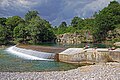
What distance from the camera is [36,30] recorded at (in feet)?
316

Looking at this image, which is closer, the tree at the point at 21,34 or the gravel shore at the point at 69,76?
the gravel shore at the point at 69,76

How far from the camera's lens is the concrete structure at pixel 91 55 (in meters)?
32.6

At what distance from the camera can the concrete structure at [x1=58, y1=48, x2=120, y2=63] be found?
3262 centimetres

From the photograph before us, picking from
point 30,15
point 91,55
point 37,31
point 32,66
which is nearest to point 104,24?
point 37,31

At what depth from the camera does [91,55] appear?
34.4 m

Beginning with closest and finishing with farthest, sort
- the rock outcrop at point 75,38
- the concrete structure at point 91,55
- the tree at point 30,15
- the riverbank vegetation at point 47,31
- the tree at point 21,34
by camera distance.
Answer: the concrete structure at point 91,55, the tree at point 21,34, the riverbank vegetation at point 47,31, the rock outcrop at point 75,38, the tree at point 30,15

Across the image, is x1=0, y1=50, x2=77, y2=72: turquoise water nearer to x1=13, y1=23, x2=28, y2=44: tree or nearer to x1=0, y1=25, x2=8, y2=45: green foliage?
x1=0, y1=25, x2=8, y2=45: green foliage

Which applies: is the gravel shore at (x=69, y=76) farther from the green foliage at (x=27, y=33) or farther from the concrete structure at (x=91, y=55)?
the green foliage at (x=27, y=33)

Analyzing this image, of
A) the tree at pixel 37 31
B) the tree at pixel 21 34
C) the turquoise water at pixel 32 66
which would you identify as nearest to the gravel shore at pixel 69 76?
the turquoise water at pixel 32 66

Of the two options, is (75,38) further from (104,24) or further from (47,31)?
(104,24)

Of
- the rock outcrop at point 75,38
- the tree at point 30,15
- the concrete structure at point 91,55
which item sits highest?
the tree at point 30,15

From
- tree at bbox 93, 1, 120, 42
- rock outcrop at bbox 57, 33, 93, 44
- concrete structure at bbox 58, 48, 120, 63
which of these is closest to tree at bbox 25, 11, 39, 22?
rock outcrop at bbox 57, 33, 93, 44

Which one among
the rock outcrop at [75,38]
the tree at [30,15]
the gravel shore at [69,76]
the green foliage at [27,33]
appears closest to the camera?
the gravel shore at [69,76]

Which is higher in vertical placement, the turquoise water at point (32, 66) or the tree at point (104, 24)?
the tree at point (104, 24)
